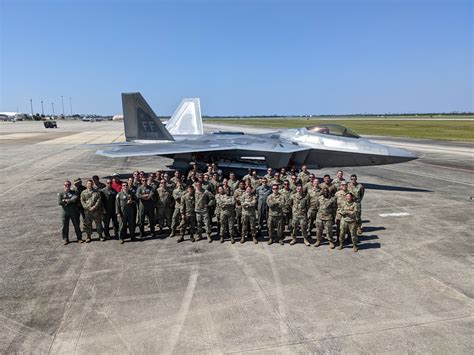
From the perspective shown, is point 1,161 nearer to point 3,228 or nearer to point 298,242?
point 3,228

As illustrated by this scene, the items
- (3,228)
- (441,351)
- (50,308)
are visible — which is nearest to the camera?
(441,351)

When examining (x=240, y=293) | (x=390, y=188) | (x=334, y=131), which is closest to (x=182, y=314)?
(x=240, y=293)

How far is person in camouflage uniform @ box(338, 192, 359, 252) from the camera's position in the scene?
7121mm

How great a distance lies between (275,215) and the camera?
764 centimetres

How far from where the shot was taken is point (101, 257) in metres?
7.10

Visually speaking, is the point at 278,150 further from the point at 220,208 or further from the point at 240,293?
the point at 240,293

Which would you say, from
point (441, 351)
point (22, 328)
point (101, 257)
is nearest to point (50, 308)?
point (22, 328)

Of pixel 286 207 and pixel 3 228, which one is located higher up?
pixel 286 207

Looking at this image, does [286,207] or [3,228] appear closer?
[286,207]

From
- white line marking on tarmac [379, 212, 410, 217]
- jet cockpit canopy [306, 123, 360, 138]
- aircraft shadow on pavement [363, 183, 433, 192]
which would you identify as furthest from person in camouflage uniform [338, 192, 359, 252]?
aircraft shadow on pavement [363, 183, 433, 192]

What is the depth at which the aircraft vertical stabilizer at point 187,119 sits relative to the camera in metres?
21.1

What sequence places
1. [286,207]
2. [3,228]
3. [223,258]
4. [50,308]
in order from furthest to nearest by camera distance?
[3,228] < [286,207] < [223,258] < [50,308]

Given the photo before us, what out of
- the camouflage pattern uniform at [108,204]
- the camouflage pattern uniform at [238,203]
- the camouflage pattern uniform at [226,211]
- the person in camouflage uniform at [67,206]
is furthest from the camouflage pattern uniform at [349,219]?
the person in camouflage uniform at [67,206]

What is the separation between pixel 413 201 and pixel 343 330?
8.93 m
